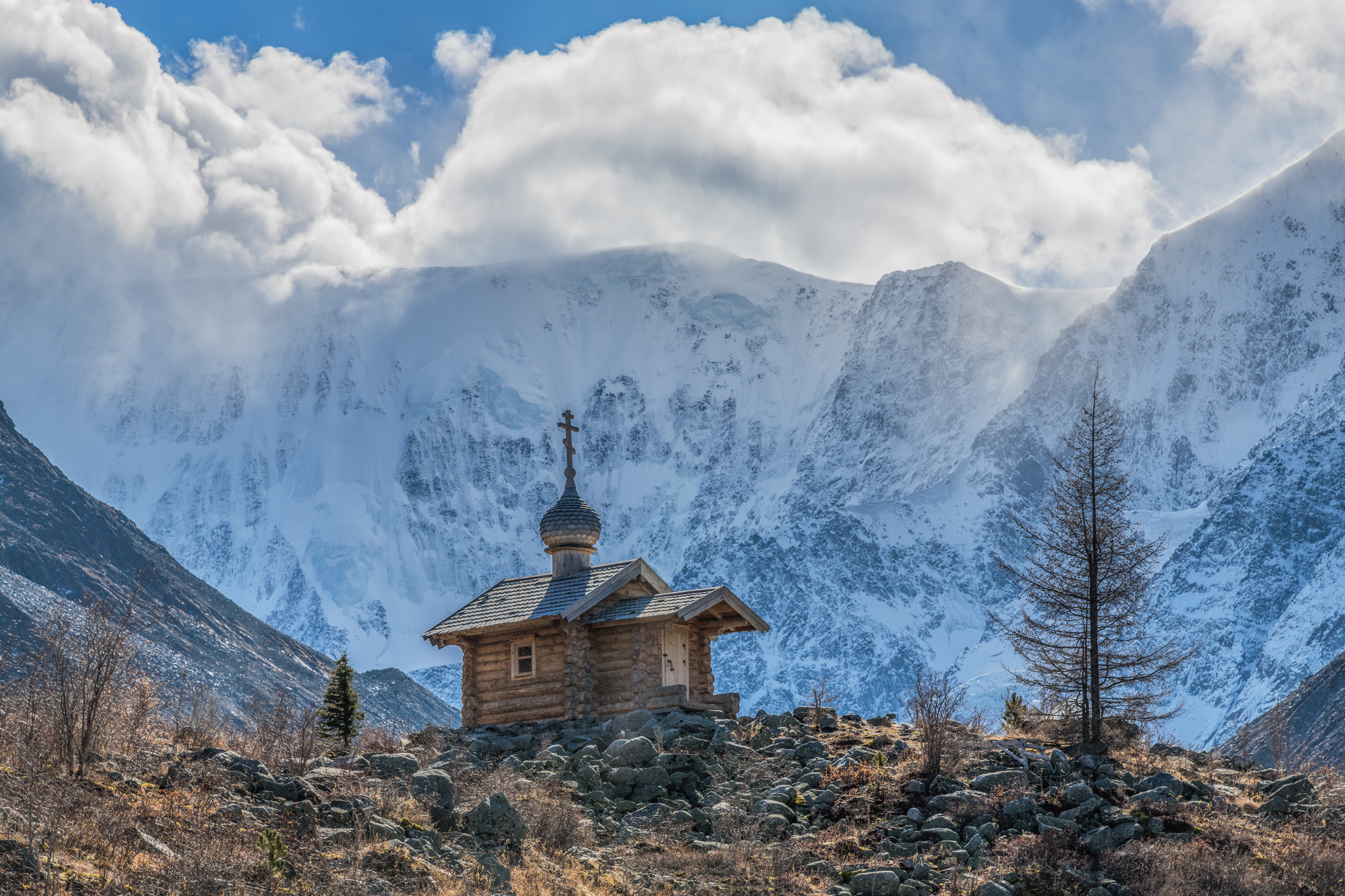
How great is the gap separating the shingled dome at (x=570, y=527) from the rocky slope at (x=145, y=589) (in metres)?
56.8

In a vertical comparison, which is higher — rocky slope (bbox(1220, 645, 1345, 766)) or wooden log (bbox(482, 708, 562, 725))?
rocky slope (bbox(1220, 645, 1345, 766))

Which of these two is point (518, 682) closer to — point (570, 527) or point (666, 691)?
point (666, 691)

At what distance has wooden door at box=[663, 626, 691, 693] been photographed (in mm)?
29995

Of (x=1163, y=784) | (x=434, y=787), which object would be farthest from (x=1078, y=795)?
(x=434, y=787)

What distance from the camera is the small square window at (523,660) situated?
1188 inches

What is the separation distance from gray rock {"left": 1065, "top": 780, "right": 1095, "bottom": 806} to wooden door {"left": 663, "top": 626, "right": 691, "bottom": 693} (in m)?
10.1

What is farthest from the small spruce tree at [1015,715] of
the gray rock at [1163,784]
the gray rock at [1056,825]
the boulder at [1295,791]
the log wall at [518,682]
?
the log wall at [518,682]

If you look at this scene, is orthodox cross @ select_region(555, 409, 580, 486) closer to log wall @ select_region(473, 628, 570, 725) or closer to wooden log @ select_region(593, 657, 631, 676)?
log wall @ select_region(473, 628, 570, 725)

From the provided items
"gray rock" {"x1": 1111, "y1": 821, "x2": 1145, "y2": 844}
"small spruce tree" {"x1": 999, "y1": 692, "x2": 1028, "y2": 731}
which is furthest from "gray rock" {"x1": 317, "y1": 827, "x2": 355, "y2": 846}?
"small spruce tree" {"x1": 999, "y1": 692, "x2": 1028, "y2": 731}

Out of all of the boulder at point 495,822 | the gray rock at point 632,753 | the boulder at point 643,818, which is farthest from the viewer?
the gray rock at point 632,753

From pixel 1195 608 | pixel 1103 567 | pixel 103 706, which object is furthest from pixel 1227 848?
pixel 1195 608

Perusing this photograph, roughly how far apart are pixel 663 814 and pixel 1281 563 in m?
198

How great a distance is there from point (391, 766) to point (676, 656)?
10.8 m

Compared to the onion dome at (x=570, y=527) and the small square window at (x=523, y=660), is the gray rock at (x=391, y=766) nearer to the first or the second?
the small square window at (x=523, y=660)
